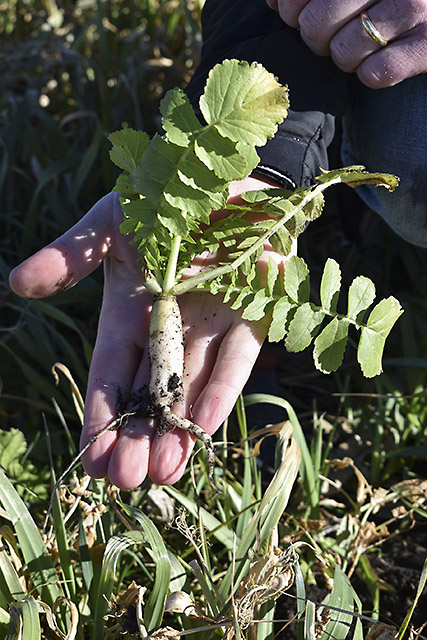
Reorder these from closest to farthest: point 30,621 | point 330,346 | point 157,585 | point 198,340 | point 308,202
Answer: point 30,621, point 157,585, point 330,346, point 308,202, point 198,340

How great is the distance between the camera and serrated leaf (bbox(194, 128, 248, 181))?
57.0 inches

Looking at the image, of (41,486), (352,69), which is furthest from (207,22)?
(41,486)

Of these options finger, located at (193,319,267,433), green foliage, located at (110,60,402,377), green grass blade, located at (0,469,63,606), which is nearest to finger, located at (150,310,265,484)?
finger, located at (193,319,267,433)

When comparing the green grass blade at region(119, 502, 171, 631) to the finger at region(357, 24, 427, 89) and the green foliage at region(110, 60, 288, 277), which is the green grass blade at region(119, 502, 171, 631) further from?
the finger at region(357, 24, 427, 89)

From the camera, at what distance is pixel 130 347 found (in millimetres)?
1771

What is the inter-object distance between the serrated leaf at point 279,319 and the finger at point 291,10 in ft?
3.22

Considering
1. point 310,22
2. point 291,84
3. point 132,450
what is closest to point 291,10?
point 310,22

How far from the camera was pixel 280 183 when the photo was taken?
1.96 meters

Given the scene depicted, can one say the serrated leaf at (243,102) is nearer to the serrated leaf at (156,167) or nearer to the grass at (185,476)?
the serrated leaf at (156,167)

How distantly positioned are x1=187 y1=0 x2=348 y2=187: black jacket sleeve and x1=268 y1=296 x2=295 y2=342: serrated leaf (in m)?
0.51

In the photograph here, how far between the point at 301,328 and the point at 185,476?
73 centimetres

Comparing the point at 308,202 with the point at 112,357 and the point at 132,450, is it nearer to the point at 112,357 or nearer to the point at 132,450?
the point at 112,357

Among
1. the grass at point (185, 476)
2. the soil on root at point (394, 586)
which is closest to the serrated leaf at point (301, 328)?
the grass at point (185, 476)

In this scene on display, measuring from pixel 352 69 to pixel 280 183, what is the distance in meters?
0.44
